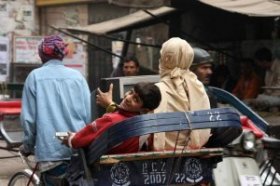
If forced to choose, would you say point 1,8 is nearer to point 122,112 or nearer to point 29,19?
point 29,19

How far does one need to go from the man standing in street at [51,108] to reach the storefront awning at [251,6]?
3.24 metres

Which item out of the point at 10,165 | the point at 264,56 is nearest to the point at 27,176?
the point at 10,165

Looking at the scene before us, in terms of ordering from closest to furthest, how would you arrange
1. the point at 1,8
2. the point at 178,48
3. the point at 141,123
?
1. the point at 141,123
2. the point at 178,48
3. the point at 1,8

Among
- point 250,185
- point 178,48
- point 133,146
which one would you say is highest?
point 178,48

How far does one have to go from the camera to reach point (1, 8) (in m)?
16.9

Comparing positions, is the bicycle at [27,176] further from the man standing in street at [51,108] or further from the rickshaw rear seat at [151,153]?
the rickshaw rear seat at [151,153]

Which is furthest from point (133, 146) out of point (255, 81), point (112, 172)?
point (255, 81)

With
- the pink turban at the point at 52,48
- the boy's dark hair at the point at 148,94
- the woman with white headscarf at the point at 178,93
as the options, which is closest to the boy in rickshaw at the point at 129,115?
the boy's dark hair at the point at 148,94

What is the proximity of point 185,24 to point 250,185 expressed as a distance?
25.4 feet

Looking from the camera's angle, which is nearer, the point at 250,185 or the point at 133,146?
the point at 133,146

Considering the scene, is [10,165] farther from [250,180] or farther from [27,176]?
[250,180]

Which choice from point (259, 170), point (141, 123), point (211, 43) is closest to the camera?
point (141, 123)

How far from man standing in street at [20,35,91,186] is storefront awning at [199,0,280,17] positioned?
3.24 metres

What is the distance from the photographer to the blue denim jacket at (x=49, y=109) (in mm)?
4293
